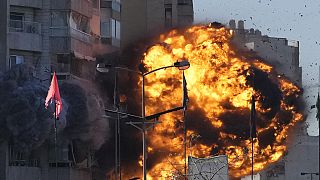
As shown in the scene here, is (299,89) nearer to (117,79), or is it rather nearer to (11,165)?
(117,79)

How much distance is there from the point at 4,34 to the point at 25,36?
2.04 metres

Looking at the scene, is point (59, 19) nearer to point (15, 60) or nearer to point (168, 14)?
point (15, 60)

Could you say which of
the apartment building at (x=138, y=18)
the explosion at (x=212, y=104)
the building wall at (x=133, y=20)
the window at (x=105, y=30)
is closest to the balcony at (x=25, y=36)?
the explosion at (x=212, y=104)

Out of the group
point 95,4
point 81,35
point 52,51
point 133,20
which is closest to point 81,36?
point 81,35

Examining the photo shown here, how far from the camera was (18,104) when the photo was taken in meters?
92.4

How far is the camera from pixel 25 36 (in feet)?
315

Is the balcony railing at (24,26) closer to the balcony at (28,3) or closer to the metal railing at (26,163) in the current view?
the balcony at (28,3)

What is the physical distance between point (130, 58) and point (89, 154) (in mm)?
9517

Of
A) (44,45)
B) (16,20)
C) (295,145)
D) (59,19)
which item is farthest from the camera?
(295,145)

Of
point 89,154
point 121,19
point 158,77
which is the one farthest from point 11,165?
point 121,19

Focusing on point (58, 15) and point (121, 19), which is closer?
point (58, 15)

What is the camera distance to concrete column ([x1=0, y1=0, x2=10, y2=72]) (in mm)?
94625

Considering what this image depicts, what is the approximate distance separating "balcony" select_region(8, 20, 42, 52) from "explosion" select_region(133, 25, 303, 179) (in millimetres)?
10609

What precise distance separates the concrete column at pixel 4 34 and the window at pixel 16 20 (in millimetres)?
944
